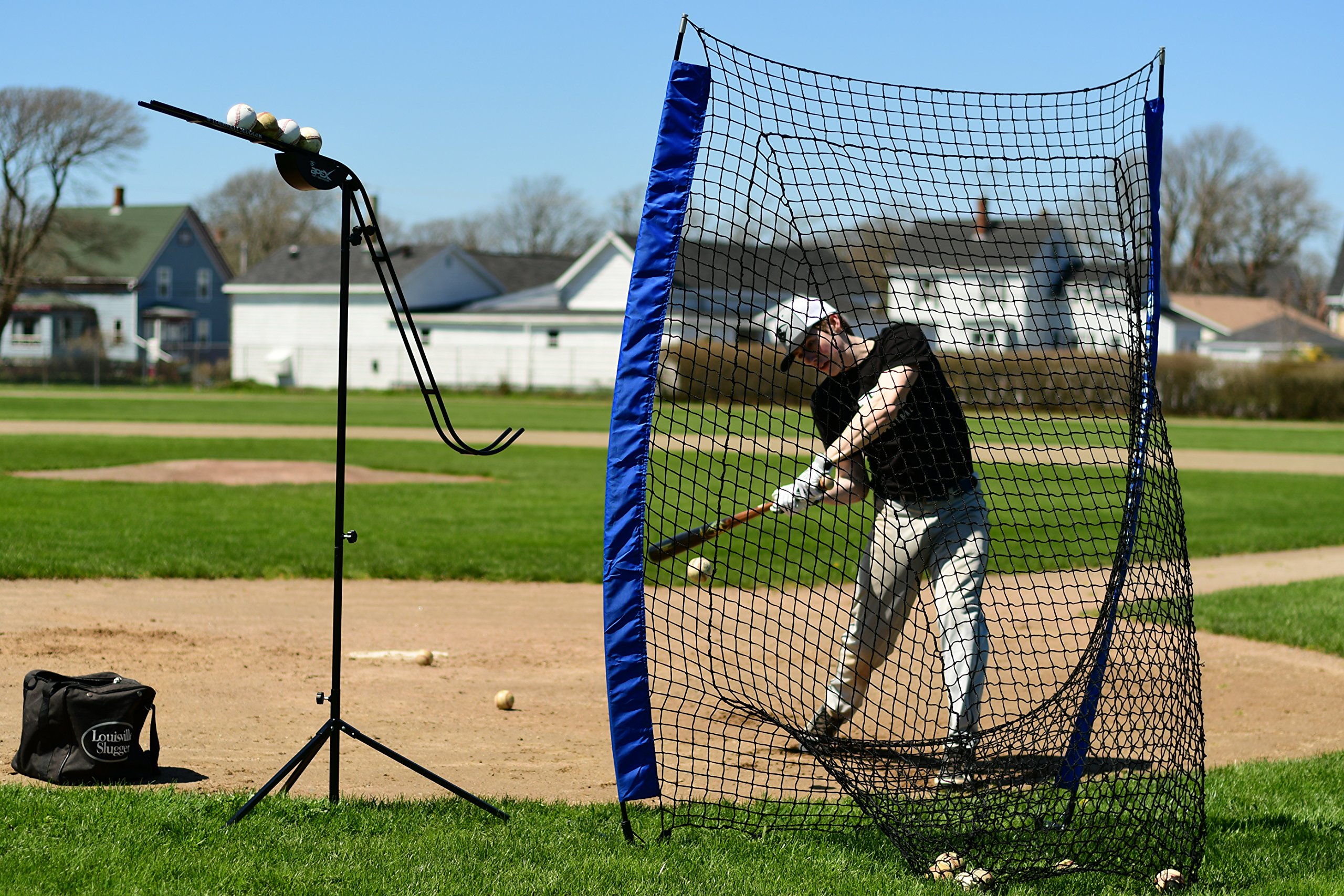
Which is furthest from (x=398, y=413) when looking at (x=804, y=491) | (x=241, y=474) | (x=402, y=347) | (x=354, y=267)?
(x=804, y=491)

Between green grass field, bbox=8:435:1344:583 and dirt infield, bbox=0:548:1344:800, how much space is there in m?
0.73

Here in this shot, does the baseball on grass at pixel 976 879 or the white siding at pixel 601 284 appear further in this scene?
the white siding at pixel 601 284

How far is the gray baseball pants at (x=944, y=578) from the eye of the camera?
5375 mm

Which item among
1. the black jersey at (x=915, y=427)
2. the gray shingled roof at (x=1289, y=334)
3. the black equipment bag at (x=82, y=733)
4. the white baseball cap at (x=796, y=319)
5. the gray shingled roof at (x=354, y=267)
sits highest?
the gray shingled roof at (x=354, y=267)

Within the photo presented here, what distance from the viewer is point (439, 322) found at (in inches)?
2218

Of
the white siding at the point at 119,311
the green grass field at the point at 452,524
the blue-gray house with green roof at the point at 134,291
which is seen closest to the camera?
the green grass field at the point at 452,524

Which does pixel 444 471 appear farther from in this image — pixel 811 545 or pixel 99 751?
pixel 99 751

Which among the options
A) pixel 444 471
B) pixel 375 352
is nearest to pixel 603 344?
pixel 375 352

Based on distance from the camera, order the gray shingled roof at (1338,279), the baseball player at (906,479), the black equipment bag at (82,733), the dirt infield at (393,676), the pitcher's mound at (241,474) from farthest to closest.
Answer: the gray shingled roof at (1338,279)
the pitcher's mound at (241,474)
the dirt infield at (393,676)
the baseball player at (906,479)
the black equipment bag at (82,733)

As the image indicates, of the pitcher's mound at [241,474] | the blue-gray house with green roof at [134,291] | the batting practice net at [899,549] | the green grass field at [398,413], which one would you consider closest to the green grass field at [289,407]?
the green grass field at [398,413]

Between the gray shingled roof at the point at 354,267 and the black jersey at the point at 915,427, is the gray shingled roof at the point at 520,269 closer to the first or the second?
the gray shingled roof at the point at 354,267

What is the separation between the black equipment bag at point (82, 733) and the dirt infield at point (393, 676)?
0.88ft

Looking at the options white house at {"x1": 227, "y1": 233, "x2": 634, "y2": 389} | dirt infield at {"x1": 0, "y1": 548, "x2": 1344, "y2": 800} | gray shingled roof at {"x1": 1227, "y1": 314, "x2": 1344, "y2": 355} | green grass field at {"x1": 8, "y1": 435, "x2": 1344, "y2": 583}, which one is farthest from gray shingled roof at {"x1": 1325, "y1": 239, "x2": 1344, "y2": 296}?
dirt infield at {"x1": 0, "y1": 548, "x2": 1344, "y2": 800}

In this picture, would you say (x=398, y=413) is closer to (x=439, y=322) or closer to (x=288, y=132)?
(x=439, y=322)
